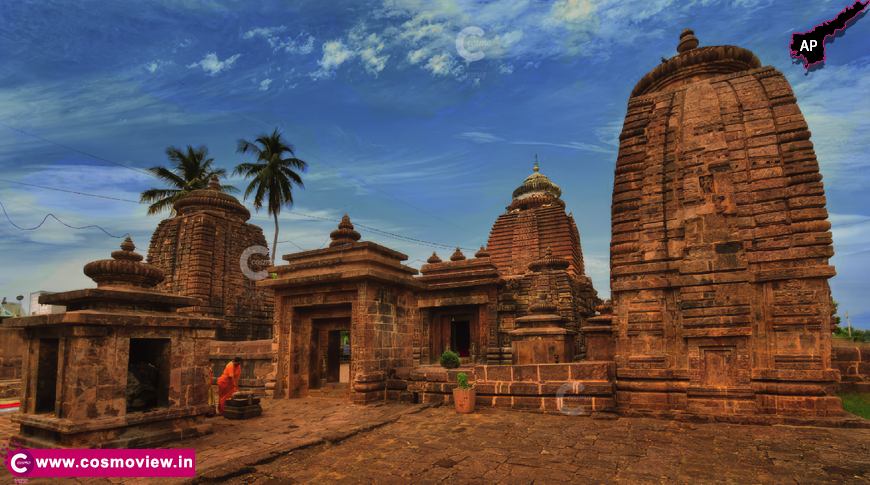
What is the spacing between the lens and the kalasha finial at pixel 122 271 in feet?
24.6

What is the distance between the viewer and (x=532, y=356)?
12.0 metres

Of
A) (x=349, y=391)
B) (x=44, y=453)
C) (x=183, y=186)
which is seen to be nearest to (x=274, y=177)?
(x=183, y=186)

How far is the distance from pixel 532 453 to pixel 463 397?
3.29 meters

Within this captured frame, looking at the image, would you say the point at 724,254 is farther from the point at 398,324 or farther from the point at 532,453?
the point at 398,324

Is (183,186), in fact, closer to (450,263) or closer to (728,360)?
(450,263)

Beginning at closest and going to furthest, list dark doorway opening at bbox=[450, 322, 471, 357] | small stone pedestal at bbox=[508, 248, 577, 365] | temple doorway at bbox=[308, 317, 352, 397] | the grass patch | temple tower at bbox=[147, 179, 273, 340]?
the grass patch
small stone pedestal at bbox=[508, 248, 577, 365]
temple doorway at bbox=[308, 317, 352, 397]
temple tower at bbox=[147, 179, 273, 340]
dark doorway opening at bbox=[450, 322, 471, 357]

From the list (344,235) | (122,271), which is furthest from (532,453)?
(344,235)

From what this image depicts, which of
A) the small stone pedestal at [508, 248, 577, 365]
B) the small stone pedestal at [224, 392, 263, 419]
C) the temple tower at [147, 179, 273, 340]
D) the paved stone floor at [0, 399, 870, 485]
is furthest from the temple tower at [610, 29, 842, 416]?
the temple tower at [147, 179, 273, 340]

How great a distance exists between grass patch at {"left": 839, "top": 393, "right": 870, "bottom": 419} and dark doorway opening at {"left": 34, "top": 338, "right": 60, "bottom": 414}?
15.0 meters

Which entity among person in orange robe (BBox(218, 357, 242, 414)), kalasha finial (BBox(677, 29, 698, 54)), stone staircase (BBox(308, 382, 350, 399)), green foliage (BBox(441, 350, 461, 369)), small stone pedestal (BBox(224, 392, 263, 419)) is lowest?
stone staircase (BBox(308, 382, 350, 399))

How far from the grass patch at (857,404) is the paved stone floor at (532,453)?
318cm

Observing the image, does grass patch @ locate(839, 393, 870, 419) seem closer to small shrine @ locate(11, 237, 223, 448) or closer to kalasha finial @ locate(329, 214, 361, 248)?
kalasha finial @ locate(329, 214, 361, 248)

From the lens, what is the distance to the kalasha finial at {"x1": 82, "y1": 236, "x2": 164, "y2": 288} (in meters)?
7.48

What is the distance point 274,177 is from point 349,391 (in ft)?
65.5
